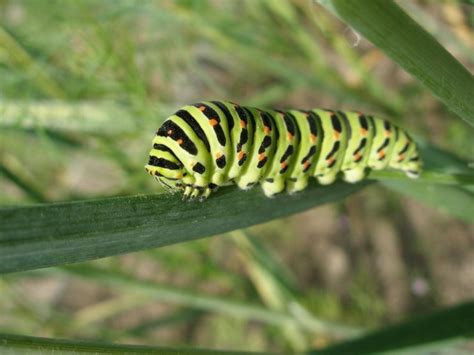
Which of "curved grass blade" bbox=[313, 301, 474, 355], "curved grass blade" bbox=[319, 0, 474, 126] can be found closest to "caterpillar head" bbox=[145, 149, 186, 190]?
"curved grass blade" bbox=[319, 0, 474, 126]

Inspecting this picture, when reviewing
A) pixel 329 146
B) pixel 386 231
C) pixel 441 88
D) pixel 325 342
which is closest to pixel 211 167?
pixel 329 146

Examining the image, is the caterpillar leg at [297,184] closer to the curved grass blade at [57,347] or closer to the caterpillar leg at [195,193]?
the caterpillar leg at [195,193]

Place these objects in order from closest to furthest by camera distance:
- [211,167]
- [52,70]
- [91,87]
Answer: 1. [211,167]
2. [91,87]
3. [52,70]

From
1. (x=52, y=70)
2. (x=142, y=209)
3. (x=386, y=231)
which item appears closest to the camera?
(x=142, y=209)

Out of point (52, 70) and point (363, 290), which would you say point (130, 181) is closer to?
point (52, 70)

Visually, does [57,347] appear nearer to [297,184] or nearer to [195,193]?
[195,193]

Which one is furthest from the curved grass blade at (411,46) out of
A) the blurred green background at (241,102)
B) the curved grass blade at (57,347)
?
the curved grass blade at (57,347)
